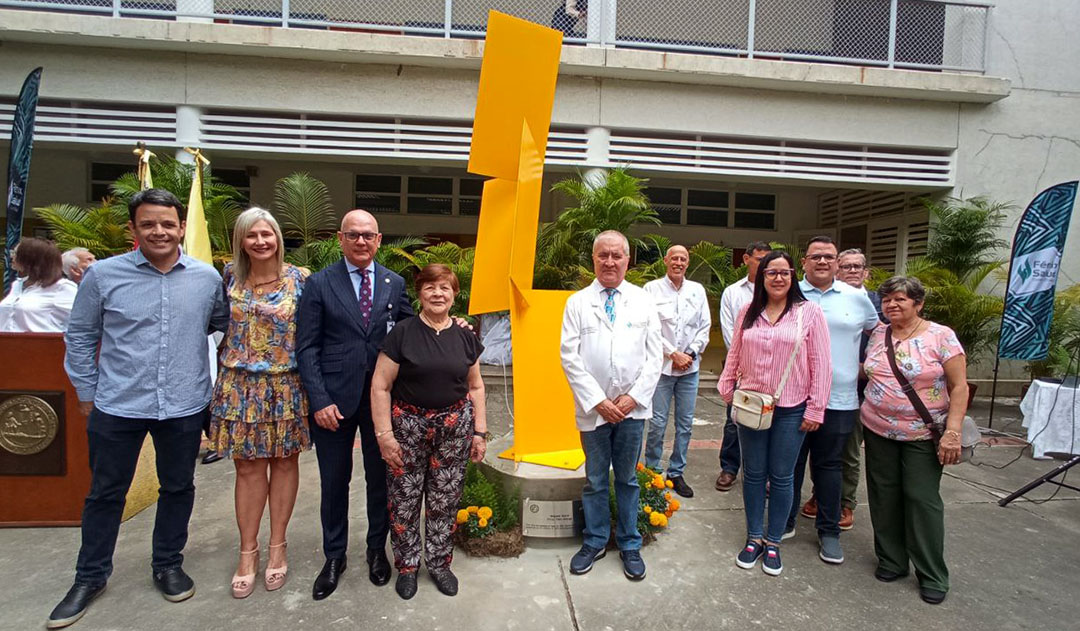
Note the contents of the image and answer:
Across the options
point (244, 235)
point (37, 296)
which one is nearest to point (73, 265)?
point (37, 296)

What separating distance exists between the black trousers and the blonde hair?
30.8 inches

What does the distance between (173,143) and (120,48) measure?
143 cm

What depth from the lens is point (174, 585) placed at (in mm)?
2775

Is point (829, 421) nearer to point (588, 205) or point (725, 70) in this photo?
point (588, 205)

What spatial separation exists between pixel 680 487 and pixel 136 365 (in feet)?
11.6

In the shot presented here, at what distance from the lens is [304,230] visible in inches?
318

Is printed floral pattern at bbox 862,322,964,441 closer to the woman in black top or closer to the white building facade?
the woman in black top

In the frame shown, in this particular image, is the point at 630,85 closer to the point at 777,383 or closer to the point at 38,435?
the point at 777,383

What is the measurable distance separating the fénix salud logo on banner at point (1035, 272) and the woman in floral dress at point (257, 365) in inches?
264

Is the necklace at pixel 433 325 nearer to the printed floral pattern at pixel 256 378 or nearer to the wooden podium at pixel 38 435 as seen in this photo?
the printed floral pattern at pixel 256 378

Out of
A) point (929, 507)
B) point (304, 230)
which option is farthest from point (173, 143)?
point (929, 507)

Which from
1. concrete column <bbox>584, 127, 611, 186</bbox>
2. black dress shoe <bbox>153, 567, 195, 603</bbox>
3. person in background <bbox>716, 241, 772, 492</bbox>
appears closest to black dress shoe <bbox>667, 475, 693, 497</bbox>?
person in background <bbox>716, 241, 772, 492</bbox>

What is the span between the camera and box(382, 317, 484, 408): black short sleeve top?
8.64ft

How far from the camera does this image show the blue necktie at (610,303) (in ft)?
9.82
